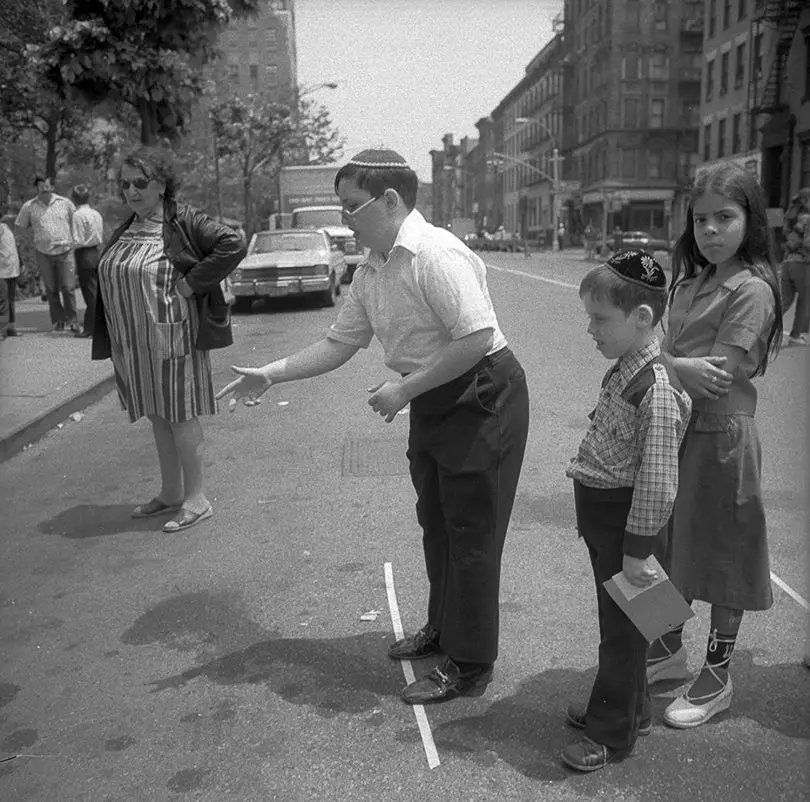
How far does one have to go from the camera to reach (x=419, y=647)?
11.1ft

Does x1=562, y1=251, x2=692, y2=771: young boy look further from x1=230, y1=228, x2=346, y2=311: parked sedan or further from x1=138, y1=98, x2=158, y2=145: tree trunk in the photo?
x1=230, y1=228, x2=346, y2=311: parked sedan

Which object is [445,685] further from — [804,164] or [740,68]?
[740,68]

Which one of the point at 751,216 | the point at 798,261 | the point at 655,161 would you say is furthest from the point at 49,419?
the point at 655,161

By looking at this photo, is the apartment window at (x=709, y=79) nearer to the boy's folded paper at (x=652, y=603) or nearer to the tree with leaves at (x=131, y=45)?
the tree with leaves at (x=131, y=45)

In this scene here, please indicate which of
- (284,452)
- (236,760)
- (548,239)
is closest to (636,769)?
(236,760)

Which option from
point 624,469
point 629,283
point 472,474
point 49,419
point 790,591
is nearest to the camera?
point 629,283

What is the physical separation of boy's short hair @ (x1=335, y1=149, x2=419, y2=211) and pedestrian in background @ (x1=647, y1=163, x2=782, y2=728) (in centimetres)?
88

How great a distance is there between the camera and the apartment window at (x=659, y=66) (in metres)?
56.1

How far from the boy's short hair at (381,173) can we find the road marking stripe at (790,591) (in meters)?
2.32

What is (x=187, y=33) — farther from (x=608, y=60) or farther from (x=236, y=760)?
(x=608, y=60)

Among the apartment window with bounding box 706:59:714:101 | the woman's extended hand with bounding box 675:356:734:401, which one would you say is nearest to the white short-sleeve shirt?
the woman's extended hand with bounding box 675:356:734:401

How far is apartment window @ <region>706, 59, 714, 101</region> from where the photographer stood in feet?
137

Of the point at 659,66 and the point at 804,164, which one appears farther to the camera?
the point at 659,66

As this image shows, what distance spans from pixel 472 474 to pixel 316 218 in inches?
863
